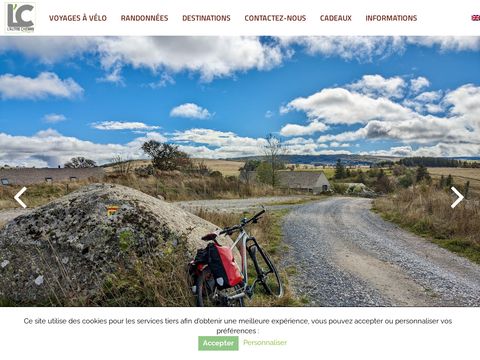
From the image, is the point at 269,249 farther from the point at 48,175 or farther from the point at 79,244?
the point at 48,175

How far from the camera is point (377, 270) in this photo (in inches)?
253

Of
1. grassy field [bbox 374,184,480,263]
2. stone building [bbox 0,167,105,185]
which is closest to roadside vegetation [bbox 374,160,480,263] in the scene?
grassy field [bbox 374,184,480,263]
